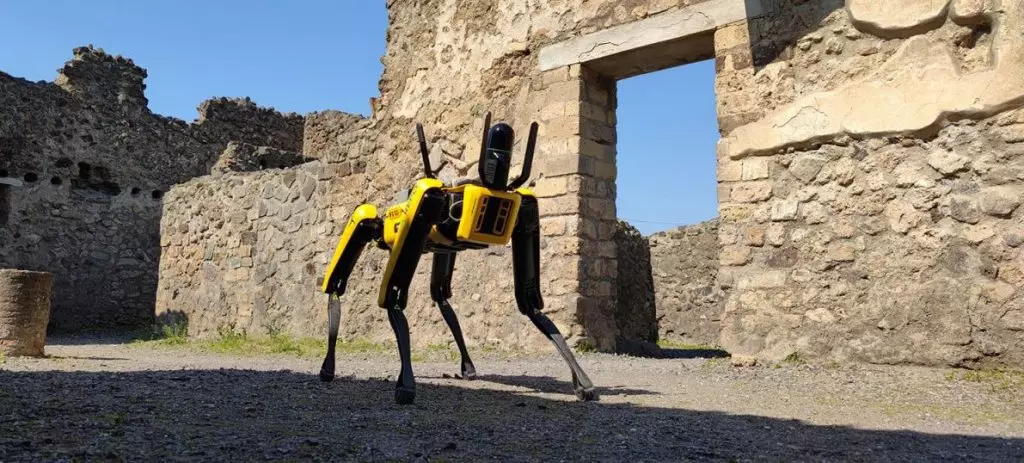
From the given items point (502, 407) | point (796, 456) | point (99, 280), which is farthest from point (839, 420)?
point (99, 280)

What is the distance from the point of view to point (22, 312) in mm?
6152

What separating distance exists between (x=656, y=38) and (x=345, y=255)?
2800mm

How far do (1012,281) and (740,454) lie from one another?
2.52m

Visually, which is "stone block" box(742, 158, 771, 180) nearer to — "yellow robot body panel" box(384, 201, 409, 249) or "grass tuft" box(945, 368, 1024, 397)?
"grass tuft" box(945, 368, 1024, 397)

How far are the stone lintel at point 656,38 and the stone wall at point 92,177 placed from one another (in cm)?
867

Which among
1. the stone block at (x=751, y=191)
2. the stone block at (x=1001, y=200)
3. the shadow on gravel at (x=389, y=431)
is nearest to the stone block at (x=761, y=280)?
the stone block at (x=751, y=191)

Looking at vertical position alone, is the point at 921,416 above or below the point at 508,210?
below

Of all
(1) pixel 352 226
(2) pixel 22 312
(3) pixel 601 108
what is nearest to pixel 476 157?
(3) pixel 601 108

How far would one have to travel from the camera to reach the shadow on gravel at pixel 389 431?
2529 millimetres

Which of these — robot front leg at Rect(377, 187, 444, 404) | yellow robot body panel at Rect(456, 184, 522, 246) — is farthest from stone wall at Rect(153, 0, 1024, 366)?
robot front leg at Rect(377, 187, 444, 404)

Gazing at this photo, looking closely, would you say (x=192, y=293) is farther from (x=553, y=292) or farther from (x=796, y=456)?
(x=796, y=456)

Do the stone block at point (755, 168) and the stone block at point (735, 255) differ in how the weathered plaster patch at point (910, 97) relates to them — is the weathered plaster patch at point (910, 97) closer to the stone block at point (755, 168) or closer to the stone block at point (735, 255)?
the stone block at point (755, 168)

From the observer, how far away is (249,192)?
928 centimetres

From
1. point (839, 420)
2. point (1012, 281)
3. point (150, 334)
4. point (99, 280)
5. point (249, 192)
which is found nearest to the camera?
point (839, 420)
